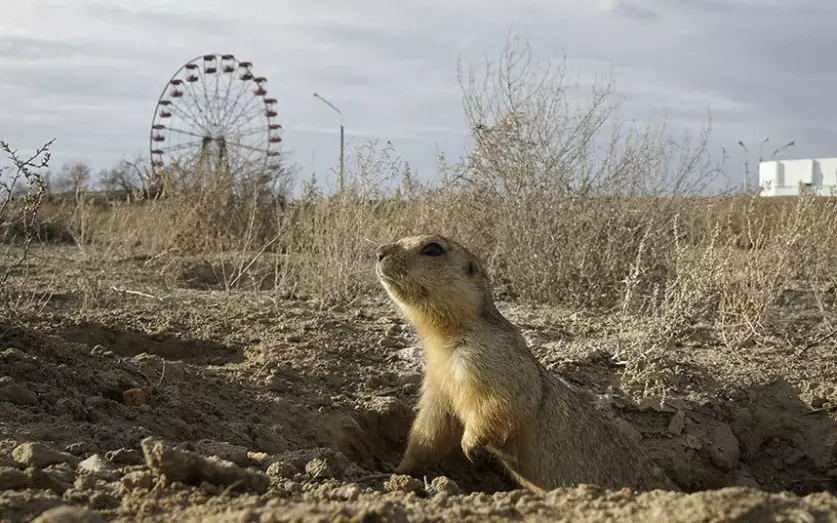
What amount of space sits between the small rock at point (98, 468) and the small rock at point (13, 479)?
0.22 meters

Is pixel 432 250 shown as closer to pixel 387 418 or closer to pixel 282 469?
pixel 387 418

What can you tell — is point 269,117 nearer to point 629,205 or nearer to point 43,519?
point 629,205

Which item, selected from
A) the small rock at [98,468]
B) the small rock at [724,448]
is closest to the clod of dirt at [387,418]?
the small rock at [724,448]

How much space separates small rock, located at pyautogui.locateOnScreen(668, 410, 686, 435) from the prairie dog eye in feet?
7.66

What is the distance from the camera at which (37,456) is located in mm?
3025

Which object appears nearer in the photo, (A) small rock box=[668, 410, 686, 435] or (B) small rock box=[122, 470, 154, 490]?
(B) small rock box=[122, 470, 154, 490]

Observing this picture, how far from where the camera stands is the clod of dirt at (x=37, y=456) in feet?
9.82

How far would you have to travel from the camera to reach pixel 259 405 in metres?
4.92

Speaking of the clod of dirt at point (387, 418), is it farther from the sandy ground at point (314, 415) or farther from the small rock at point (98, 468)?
the small rock at point (98, 468)

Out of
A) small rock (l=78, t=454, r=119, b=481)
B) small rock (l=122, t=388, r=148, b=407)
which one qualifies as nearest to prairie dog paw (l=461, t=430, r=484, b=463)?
small rock (l=122, t=388, r=148, b=407)

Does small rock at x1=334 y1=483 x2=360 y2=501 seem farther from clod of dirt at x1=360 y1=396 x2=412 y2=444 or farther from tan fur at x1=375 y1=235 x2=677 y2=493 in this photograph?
clod of dirt at x1=360 y1=396 x2=412 y2=444

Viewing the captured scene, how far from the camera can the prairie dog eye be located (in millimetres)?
4633

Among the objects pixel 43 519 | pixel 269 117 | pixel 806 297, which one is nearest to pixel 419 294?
pixel 43 519

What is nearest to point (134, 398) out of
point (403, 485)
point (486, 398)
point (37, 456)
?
point (37, 456)
